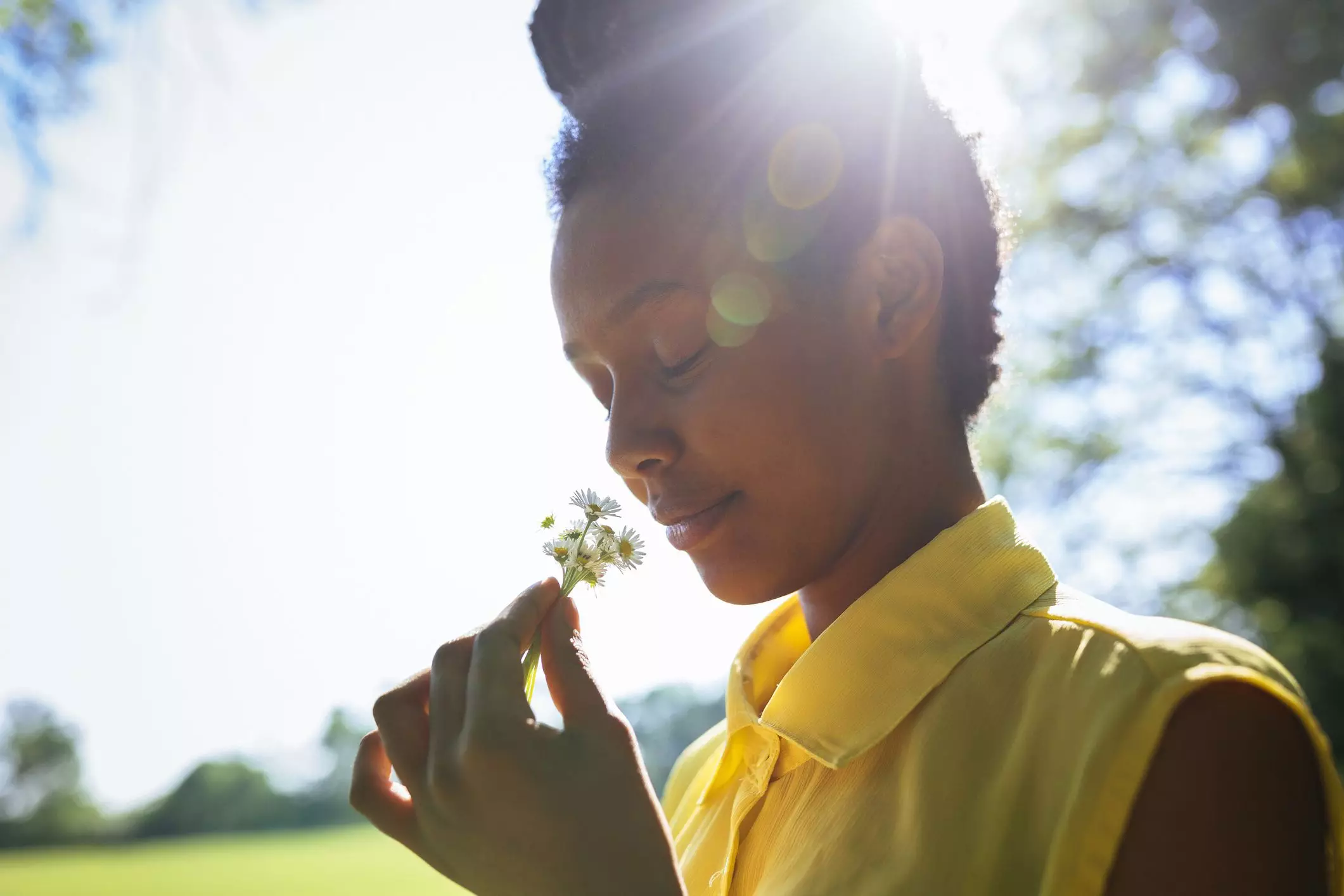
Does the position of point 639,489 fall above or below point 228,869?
above

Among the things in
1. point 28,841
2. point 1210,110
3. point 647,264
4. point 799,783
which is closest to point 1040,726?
point 799,783

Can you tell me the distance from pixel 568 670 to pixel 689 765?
2.18ft

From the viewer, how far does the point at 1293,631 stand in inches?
290

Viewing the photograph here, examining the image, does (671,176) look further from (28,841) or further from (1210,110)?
(1210,110)

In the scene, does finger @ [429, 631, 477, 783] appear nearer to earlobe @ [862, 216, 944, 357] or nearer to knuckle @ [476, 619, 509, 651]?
knuckle @ [476, 619, 509, 651]

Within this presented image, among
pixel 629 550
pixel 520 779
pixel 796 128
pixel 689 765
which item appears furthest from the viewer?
pixel 689 765

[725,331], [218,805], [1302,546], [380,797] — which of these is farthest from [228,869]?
[1302,546]

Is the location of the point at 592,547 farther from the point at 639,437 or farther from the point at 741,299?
the point at 741,299

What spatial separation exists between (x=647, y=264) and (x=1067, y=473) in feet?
31.0

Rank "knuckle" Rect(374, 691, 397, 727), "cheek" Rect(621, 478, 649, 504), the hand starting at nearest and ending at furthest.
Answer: the hand, "knuckle" Rect(374, 691, 397, 727), "cheek" Rect(621, 478, 649, 504)

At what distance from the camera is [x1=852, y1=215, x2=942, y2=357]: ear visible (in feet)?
3.61

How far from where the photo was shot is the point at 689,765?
1482mm

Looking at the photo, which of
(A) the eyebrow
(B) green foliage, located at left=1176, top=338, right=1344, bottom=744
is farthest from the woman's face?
(B) green foliage, located at left=1176, top=338, right=1344, bottom=744

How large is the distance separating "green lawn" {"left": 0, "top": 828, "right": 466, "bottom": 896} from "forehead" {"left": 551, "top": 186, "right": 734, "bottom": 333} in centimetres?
420
